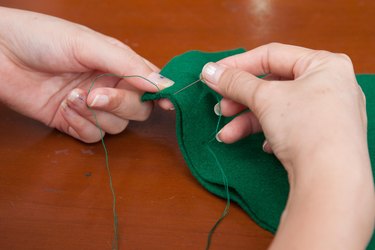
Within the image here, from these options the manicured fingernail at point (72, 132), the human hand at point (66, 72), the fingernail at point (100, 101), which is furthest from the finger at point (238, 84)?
the manicured fingernail at point (72, 132)

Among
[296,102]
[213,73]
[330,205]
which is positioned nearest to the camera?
[330,205]

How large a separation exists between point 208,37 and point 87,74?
1.34 feet

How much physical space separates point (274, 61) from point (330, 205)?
0.38 metres

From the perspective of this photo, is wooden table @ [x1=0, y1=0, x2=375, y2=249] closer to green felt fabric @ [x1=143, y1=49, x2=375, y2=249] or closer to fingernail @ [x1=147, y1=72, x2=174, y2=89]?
green felt fabric @ [x1=143, y1=49, x2=375, y2=249]

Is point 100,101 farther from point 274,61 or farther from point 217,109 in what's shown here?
point 274,61

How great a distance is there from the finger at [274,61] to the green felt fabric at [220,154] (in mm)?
93

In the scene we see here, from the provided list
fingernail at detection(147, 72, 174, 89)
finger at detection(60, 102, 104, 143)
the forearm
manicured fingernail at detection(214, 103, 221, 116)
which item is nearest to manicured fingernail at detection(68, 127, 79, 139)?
finger at detection(60, 102, 104, 143)

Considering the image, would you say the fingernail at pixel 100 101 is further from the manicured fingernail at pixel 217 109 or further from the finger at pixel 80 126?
the manicured fingernail at pixel 217 109

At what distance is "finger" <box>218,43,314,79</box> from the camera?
728 millimetres

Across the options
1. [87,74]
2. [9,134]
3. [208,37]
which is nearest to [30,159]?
[9,134]

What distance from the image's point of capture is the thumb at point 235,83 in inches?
25.3

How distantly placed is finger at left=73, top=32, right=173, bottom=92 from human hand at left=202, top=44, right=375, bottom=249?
0.16m

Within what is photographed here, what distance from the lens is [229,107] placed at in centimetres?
76

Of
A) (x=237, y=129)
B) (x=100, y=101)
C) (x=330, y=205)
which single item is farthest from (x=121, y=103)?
(x=330, y=205)
